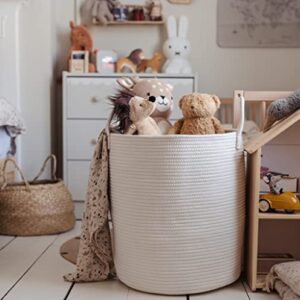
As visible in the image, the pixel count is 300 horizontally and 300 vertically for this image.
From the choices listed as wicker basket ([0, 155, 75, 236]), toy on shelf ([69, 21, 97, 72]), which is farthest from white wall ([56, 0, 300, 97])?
wicker basket ([0, 155, 75, 236])

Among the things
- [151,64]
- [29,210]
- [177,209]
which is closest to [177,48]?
[151,64]

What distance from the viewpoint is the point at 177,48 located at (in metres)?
2.81

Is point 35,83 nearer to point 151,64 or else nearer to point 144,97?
point 151,64

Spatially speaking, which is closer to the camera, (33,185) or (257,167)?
(257,167)

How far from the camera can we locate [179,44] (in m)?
2.82

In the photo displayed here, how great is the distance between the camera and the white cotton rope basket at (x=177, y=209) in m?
1.36

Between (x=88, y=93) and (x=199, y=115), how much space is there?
1.20 metres

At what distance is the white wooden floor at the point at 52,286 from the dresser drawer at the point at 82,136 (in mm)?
803

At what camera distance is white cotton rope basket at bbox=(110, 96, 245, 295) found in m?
1.36

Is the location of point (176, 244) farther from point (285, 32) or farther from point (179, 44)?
point (285, 32)

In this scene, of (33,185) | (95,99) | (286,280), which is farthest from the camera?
(95,99)

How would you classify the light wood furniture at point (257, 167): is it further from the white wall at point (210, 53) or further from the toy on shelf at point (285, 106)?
the white wall at point (210, 53)

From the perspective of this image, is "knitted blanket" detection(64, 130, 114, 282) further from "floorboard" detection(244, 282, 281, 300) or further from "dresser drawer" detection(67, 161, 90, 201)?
"dresser drawer" detection(67, 161, 90, 201)

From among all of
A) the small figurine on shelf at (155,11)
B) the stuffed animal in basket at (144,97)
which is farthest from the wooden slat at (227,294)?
the small figurine on shelf at (155,11)
